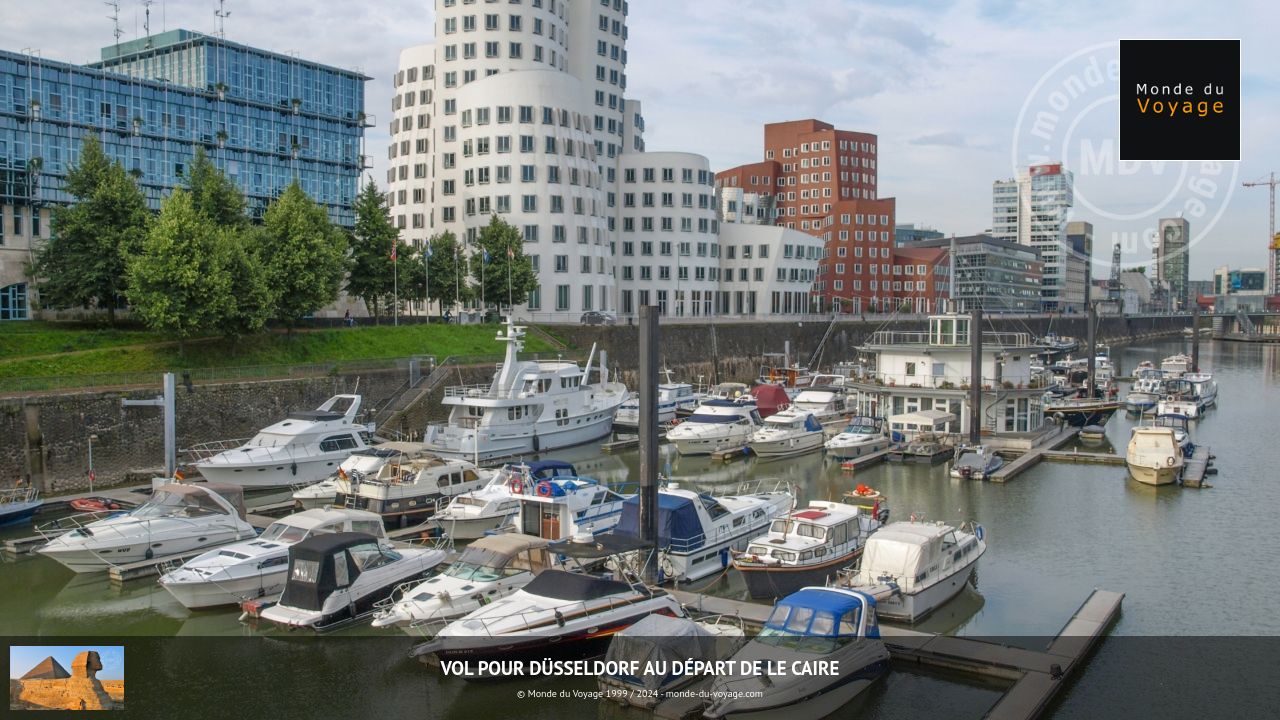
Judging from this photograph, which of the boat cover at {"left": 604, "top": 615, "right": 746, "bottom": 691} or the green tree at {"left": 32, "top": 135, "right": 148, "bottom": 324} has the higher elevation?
the green tree at {"left": 32, "top": 135, "right": 148, "bottom": 324}

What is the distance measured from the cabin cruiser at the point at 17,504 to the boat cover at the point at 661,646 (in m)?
22.8

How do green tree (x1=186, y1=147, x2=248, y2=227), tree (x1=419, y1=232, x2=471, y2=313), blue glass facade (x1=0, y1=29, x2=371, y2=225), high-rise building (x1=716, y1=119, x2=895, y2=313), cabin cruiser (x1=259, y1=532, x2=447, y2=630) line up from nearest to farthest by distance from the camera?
cabin cruiser (x1=259, y1=532, x2=447, y2=630) → green tree (x1=186, y1=147, x2=248, y2=227) → blue glass facade (x1=0, y1=29, x2=371, y2=225) → tree (x1=419, y1=232, x2=471, y2=313) → high-rise building (x1=716, y1=119, x2=895, y2=313)

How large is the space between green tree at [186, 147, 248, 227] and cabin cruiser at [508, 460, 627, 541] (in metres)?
33.7

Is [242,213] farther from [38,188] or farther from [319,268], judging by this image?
[38,188]

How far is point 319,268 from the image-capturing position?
5197cm

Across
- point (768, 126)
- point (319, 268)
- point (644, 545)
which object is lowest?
point (644, 545)

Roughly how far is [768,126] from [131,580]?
13355cm

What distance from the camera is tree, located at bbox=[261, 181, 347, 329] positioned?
165 ft

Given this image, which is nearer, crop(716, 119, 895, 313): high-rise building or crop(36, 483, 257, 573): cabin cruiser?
crop(36, 483, 257, 573): cabin cruiser

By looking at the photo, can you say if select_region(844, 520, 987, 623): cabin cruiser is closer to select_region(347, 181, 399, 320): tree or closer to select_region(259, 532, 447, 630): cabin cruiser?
select_region(259, 532, 447, 630): cabin cruiser

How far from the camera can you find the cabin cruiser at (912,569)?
2091cm

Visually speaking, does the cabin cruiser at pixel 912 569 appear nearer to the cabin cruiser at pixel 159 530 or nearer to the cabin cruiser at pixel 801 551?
the cabin cruiser at pixel 801 551

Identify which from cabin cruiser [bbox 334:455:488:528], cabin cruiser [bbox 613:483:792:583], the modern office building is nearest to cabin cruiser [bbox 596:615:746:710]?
cabin cruiser [bbox 613:483:792:583]

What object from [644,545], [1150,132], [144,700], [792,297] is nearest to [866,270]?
[792,297]
